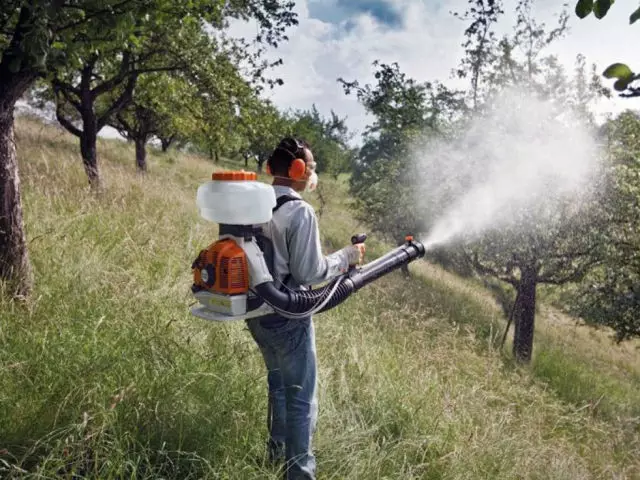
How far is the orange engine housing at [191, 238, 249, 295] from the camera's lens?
2.04 m

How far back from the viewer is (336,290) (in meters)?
2.42

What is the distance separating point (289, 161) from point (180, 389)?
134 cm

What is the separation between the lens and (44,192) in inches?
221

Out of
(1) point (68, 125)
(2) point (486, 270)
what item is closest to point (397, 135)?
(2) point (486, 270)

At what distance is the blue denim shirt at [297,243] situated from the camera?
7.21 feet

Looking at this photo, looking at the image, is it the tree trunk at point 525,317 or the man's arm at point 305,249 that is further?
the tree trunk at point 525,317

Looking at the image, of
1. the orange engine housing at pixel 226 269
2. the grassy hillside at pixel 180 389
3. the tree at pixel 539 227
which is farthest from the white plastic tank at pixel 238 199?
the tree at pixel 539 227

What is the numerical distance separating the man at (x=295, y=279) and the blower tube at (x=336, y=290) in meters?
0.08

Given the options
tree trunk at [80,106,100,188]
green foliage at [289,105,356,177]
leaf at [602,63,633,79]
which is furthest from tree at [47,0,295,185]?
green foliage at [289,105,356,177]

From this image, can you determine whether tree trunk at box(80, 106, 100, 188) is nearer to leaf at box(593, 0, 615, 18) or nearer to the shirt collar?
the shirt collar

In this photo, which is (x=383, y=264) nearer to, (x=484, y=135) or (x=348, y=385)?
(x=348, y=385)

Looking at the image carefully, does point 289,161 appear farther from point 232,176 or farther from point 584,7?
point 584,7

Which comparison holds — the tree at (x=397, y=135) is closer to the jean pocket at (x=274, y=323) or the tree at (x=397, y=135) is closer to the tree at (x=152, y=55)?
the tree at (x=152, y=55)

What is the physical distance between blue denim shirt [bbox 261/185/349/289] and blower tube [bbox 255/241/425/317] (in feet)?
0.30
